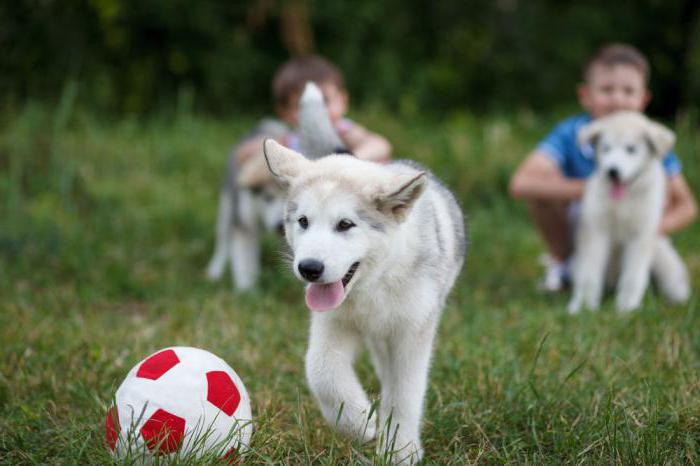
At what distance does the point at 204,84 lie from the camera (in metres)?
12.0

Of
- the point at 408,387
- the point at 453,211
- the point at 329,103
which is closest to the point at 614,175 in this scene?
the point at 329,103

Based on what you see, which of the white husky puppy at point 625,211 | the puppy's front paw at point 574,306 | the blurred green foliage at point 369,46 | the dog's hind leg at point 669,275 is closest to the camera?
the puppy's front paw at point 574,306

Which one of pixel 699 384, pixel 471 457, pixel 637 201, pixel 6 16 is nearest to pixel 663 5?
pixel 637 201

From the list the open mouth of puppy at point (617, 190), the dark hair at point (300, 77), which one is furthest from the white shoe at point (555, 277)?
the dark hair at point (300, 77)

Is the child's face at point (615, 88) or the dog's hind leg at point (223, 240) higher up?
the child's face at point (615, 88)

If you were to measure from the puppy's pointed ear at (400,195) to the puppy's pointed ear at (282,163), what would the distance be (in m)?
0.34

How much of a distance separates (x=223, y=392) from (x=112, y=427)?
0.36m

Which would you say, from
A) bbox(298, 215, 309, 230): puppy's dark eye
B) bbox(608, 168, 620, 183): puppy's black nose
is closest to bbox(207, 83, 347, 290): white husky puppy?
bbox(608, 168, 620, 183): puppy's black nose

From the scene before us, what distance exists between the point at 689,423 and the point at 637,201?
242 centimetres

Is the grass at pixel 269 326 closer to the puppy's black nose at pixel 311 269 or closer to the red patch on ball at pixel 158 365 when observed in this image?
the red patch on ball at pixel 158 365

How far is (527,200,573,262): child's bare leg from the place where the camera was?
18.6ft

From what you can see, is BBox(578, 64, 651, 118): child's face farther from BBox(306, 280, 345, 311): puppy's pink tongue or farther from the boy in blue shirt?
BBox(306, 280, 345, 311): puppy's pink tongue

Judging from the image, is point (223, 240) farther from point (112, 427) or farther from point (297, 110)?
point (112, 427)

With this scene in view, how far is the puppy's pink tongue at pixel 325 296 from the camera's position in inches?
98.4
